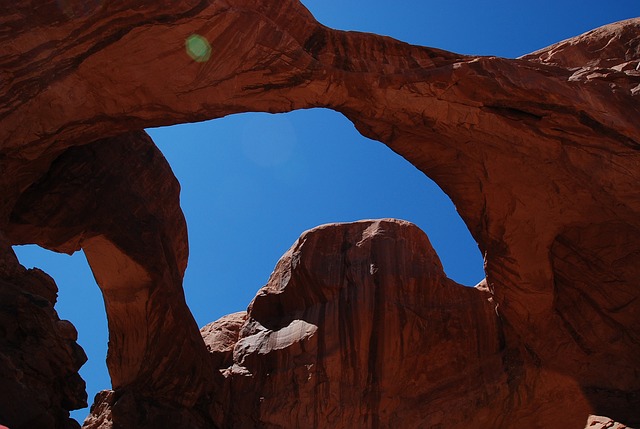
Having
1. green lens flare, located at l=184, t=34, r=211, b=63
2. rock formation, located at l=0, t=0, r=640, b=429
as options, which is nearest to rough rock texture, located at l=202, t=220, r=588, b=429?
rock formation, located at l=0, t=0, r=640, b=429

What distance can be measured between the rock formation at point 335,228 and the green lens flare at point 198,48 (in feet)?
0.15

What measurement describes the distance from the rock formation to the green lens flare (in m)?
0.04

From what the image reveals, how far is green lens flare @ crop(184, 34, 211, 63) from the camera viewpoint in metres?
9.70

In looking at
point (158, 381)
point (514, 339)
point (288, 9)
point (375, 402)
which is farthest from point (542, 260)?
point (158, 381)

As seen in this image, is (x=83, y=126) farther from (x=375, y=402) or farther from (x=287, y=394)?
(x=375, y=402)

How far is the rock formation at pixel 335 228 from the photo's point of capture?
9.55m

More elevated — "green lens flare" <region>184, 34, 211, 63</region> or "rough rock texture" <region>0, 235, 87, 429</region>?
"green lens flare" <region>184, 34, 211, 63</region>

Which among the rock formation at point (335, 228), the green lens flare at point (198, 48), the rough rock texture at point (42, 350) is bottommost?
the rough rock texture at point (42, 350)

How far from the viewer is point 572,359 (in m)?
12.7

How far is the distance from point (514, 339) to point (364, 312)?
308cm

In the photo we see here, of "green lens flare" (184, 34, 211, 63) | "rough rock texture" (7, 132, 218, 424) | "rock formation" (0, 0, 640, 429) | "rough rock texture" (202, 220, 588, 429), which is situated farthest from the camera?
"rough rock texture" (202, 220, 588, 429)

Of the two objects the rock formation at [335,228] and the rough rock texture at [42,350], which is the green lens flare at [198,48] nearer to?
the rock formation at [335,228]

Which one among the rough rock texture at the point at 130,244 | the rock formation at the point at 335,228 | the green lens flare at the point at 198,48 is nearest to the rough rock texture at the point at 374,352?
the rock formation at the point at 335,228

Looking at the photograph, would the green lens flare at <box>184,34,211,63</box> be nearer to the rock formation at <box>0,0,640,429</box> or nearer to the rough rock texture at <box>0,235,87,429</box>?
the rock formation at <box>0,0,640,429</box>
